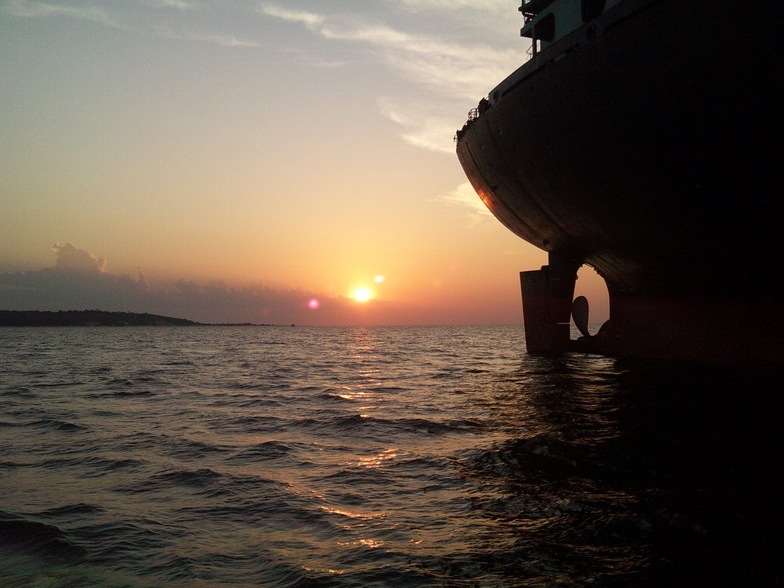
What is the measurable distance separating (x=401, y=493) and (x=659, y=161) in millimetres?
10605

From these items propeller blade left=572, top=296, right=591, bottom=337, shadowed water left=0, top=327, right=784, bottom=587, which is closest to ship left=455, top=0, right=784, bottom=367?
propeller blade left=572, top=296, right=591, bottom=337

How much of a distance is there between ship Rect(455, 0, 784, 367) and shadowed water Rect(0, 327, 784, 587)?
13.6 ft

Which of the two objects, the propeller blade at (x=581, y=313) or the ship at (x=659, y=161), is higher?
the ship at (x=659, y=161)

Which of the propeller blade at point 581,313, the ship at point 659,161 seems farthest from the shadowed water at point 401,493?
the propeller blade at point 581,313

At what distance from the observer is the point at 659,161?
Result: 13.1 m

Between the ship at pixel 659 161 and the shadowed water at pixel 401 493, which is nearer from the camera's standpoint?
the shadowed water at pixel 401 493

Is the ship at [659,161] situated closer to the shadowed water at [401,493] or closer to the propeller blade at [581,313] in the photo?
the propeller blade at [581,313]

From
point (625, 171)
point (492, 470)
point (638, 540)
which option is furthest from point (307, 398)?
point (638, 540)

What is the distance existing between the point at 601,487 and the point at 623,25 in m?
10.1

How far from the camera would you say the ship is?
1077cm

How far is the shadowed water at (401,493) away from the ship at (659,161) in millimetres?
4138

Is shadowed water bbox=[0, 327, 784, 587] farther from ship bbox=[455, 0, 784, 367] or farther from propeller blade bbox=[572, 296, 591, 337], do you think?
propeller blade bbox=[572, 296, 591, 337]

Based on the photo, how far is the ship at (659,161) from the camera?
35.3 feet

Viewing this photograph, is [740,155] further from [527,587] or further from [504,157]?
[527,587]
